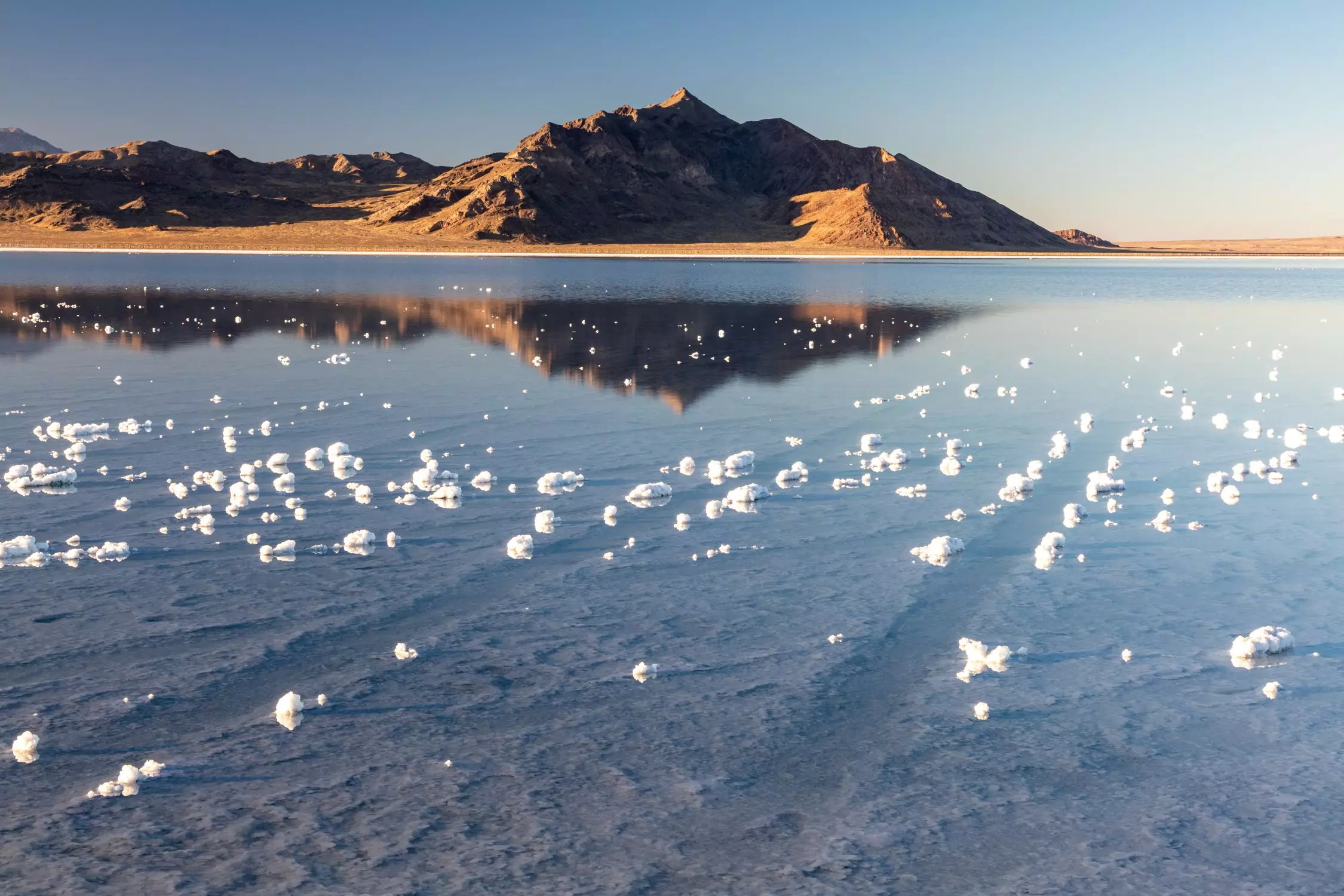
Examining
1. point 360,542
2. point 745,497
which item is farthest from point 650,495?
point 360,542

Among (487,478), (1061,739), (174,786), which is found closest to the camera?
(174,786)

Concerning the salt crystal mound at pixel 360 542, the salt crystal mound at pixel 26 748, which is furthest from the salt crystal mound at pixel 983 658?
the salt crystal mound at pixel 26 748

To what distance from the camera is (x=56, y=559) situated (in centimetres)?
903

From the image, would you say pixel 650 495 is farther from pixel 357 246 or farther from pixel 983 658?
pixel 357 246

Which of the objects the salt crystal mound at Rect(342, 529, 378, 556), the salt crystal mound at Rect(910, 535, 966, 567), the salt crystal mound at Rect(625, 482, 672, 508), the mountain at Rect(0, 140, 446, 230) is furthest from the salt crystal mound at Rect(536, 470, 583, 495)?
the mountain at Rect(0, 140, 446, 230)

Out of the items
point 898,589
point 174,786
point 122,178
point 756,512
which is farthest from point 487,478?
point 122,178

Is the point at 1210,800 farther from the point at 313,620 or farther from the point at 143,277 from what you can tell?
the point at 143,277

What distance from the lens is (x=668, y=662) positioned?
719 centimetres

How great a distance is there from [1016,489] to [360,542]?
6739 millimetres

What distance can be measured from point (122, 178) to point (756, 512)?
591 ft

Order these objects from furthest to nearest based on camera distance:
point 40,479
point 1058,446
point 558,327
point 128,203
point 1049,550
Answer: point 128,203, point 558,327, point 1058,446, point 40,479, point 1049,550

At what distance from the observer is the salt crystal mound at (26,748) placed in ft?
18.7

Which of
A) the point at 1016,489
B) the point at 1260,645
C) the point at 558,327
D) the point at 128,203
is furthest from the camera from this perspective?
the point at 128,203

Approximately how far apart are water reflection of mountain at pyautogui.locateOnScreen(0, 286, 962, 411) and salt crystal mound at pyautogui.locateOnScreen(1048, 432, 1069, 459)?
216 inches
